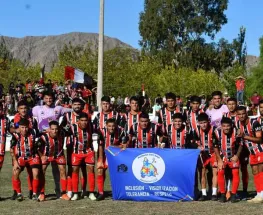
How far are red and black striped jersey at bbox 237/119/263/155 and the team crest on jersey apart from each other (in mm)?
1518

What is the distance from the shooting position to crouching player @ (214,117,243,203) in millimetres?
10688

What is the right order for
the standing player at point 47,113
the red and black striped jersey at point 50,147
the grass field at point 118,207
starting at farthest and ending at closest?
the standing player at point 47,113, the red and black striped jersey at point 50,147, the grass field at point 118,207

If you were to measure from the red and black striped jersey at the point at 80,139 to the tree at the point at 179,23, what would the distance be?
55469 mm

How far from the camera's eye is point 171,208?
10.0m

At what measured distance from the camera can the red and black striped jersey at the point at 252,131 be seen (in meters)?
10.8

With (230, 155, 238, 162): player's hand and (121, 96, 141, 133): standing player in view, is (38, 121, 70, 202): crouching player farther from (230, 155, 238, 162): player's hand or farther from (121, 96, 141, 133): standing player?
(230, 155, 238, 162): player's hand

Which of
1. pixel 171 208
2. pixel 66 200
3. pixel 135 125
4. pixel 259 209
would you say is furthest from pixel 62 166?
pixel 259 209

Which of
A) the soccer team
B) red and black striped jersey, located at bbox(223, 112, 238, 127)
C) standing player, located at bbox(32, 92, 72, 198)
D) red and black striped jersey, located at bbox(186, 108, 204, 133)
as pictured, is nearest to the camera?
the soccer team

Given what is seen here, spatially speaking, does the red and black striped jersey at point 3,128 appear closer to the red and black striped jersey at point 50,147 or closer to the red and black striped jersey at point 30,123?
the red and black striped jersey at point 30,123

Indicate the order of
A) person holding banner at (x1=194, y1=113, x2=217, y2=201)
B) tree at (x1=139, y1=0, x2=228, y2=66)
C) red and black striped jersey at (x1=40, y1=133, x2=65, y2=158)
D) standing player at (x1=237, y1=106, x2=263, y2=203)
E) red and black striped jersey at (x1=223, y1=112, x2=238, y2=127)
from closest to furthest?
1. standing player at (x1=237, y1=106, x2=263, y2=203)
2. person holding banner at (x1=194, y1=113, x2=217, y2=201)
3. red and black striped jersey at (x1=223, y1=112, x2=238, y2=127)
4. red and black striped jersey at (x1=40, y1=133, x2=65, y2=158)
5. tree at (x1=139, y1=0, x2=228, y2=66)

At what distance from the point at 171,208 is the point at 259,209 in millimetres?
1385

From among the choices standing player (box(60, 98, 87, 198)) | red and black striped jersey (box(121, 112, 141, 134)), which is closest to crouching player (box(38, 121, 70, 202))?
standing player (box(60, 98, 87, 198))

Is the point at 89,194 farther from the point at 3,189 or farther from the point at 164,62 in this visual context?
the point at 164,62

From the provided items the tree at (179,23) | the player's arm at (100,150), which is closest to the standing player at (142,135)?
the player's arm at (100,150)
